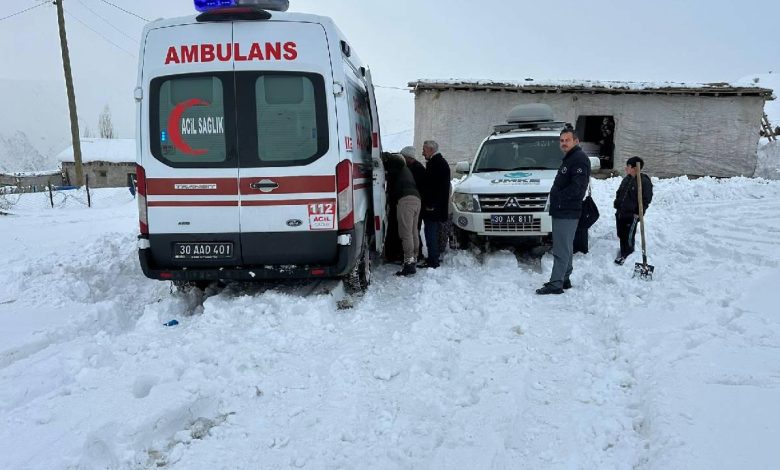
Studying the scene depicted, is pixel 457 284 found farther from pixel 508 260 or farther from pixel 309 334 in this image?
pixel 309 334

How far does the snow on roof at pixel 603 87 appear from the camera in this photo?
17.4 meters

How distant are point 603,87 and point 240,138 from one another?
16.2 m

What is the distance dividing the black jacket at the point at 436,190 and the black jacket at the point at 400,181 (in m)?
0.26

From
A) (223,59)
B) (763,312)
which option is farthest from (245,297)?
(763,312)

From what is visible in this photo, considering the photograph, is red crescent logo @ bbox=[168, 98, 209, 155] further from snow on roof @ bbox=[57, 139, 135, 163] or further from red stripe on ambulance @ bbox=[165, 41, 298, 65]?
snow on roof @ bbox=[57, 139, 135, 163]

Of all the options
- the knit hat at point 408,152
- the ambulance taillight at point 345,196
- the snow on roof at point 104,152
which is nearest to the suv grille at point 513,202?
the knit hat at point 408,152

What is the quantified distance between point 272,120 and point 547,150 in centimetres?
511

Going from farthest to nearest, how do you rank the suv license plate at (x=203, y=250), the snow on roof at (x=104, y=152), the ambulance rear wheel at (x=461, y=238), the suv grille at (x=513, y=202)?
the snow on roof at (x=104, y=152)
the ambulance rear wheel at (x=461, y=238)
the suv grille at (x=513, y=202)
the suv license plate at (x=203, y=250)

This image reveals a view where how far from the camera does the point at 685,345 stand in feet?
12.9

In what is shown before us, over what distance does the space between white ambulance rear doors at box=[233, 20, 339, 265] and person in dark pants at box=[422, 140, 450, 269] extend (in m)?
→ 2.60

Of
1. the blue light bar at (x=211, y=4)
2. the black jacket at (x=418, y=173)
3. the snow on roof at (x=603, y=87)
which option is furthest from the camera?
the snow on roof at (x=603, y=87)

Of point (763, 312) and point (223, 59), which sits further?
point (223, 59)

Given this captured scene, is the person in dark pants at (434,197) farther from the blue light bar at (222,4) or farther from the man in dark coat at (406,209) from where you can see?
the blue light bar at (222,4)

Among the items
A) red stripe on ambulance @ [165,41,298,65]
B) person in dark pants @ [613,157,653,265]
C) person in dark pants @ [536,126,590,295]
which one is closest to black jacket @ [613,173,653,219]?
person in dark pants @ [613,157,653,265]
